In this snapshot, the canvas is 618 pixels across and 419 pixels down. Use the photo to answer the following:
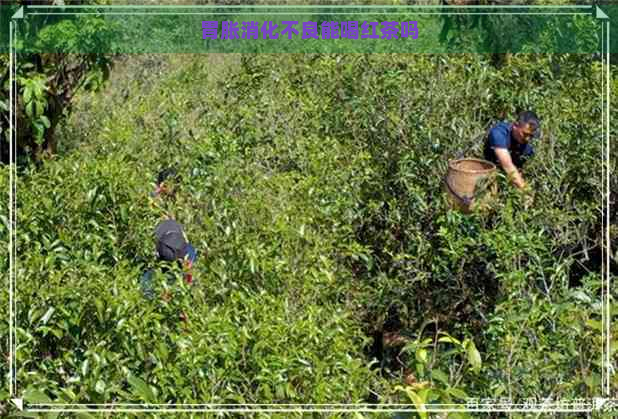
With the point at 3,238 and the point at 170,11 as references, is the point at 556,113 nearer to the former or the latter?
the point at 3,238

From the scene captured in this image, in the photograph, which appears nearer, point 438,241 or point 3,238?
point 3,238

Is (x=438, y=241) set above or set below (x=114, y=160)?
below

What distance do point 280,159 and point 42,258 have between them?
228 centimetres

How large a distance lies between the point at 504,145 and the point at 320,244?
167cm

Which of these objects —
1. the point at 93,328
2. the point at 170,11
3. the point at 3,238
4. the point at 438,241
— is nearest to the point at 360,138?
the point at 438,241

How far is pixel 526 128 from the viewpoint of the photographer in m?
5.93

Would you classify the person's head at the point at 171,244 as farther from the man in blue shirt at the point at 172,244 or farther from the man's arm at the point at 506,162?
the man's arm at the point at 506,162

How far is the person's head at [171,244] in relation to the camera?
507 cm

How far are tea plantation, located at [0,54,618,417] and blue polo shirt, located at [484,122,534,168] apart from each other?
134mm

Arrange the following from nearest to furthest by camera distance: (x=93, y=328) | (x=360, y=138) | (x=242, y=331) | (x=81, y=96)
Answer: (x=242, y=331) → (x=93, y=328) → (x=360, y=138) → (x=81, y=96)

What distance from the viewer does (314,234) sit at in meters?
4.73

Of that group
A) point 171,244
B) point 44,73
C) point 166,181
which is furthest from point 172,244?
point 44,73

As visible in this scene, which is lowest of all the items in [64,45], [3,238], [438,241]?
[438,241]

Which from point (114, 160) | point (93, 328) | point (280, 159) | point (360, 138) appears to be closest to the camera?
point (93, 328)
